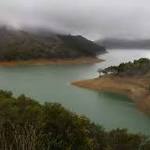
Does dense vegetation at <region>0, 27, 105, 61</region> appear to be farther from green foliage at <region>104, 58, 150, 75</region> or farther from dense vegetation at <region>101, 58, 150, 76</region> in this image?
green foliage at <region>104, 58, 150, 75</region>

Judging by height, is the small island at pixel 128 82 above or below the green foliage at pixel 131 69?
below

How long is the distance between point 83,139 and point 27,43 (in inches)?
4494

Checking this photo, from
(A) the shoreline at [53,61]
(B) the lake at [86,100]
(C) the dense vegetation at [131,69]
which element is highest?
(A) the shoreline at [53,61]

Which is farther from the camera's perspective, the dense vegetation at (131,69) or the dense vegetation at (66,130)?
the dense vegetation at (131,69)

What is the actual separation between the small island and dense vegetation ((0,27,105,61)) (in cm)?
4036

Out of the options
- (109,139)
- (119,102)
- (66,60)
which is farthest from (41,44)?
(109,139)

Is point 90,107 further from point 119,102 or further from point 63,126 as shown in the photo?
point 63,126

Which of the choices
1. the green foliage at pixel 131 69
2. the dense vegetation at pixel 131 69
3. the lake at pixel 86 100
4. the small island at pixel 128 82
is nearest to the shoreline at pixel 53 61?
the lake at pixel 86 100

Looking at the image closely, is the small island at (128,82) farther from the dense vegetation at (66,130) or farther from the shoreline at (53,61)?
the shoreline at (53,61)

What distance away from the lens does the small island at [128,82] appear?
53.3 meters

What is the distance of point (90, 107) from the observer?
41438 mm

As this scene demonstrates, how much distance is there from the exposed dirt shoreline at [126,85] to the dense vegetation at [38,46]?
43184 millimetres

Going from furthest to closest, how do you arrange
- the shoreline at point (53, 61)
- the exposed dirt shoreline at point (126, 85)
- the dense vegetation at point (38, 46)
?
Result: the dense vegetation at point (38, 46), the shoreline at point (53, 61), the exposed dirt shoreline at point (126, 85)

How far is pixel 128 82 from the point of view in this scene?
62.2 meters
